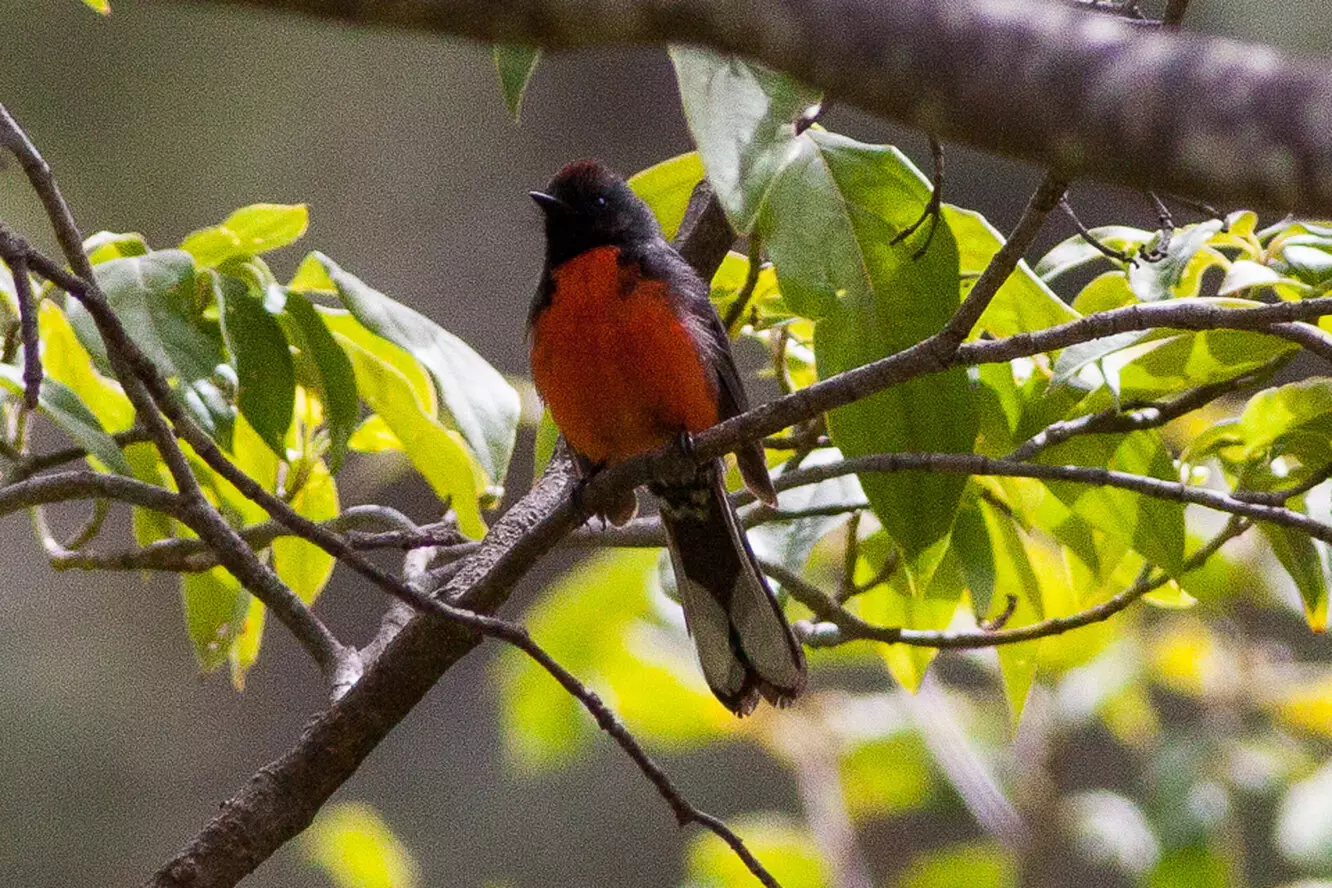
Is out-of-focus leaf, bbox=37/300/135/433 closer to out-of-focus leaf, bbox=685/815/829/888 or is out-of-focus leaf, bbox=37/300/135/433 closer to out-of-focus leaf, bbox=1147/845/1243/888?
out-of-focus leaf, bbox=685/815/829/888

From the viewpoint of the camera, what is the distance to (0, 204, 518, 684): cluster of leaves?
91.2 inches

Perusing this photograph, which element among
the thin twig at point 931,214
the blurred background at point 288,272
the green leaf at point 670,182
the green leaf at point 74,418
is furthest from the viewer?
the blurred background at point 288,272

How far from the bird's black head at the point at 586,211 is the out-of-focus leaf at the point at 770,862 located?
173 centimetres

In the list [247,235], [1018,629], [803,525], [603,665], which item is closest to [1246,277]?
[1018,629]

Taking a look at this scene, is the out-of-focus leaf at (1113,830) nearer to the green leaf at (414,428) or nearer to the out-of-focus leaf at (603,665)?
the out-of-focus leaf at (603,665)

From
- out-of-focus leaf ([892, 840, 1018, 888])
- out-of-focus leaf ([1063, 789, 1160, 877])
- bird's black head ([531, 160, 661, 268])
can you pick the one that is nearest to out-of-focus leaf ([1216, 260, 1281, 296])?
bird's black head ([531, 160, 661, 268])

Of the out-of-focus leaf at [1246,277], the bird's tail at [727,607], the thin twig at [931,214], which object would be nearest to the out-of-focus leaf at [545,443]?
the bird's tail at [727,607]

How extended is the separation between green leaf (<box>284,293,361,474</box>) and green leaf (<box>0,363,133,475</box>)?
32cm

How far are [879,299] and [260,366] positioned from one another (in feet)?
3.14

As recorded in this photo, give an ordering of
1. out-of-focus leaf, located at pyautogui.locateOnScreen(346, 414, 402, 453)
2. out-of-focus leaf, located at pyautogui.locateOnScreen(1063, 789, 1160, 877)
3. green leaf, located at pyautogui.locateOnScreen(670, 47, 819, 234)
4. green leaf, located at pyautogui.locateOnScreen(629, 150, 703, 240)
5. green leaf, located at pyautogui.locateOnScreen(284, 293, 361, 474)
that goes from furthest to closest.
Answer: out-of-focus leaf, located at pyautogui.locateOnScreen(1063, 789, 1160, 877)
out-of-focus leaf, located at pyautogui.locateOnScreen(346, 414, 402, 453)
green leaf, located at pyautogui.locateOnScreen(629, 150, 703, 240)
green leaf, located at pyautogui.locateOnScreen(284, 293, 361, 474)
green leaf, located at pyautogui.locateOnScreen(670, 47, 819, 234)

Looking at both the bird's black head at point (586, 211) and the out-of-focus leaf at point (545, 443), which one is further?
the bird's black head at point (586, 211)

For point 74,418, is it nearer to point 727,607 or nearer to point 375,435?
point 375,435

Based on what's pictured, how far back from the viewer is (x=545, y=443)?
3.24 m

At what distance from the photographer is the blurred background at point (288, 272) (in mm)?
9562
